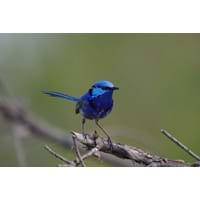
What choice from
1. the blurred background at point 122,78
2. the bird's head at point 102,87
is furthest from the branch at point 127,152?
the bird's head at point 102,87

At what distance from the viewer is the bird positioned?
1.81 m

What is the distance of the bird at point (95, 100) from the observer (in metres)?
1.81

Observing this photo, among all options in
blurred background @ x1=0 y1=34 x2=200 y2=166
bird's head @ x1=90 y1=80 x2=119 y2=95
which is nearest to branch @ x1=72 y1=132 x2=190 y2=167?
blurred background @ x1=0 y1=34 x2=200 y2=166

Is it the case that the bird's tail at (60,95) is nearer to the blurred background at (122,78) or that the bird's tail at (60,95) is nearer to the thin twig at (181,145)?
the blurred background at (122,78)

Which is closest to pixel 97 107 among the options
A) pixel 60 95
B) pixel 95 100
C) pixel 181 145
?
pixel 95 100

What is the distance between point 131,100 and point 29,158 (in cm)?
47

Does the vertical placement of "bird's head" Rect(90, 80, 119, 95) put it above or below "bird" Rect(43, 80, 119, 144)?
above

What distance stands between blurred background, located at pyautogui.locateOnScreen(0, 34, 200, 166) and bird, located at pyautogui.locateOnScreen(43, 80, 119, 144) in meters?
0.02

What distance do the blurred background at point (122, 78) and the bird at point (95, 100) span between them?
21 millimetres

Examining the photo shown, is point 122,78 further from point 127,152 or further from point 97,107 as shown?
point 127,152

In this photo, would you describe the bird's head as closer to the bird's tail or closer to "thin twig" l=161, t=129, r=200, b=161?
the bird's tail

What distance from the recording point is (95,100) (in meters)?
1.81
